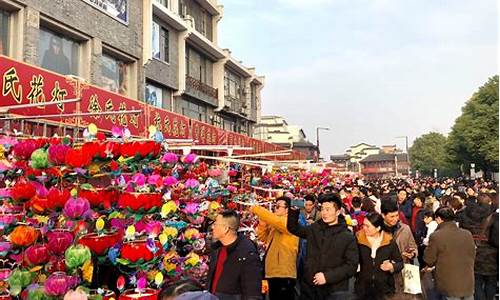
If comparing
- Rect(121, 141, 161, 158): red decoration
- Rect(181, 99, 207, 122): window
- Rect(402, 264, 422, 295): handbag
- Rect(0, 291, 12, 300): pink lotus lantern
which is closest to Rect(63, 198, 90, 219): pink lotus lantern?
Rect(121, 141, 161, 158): red decoration

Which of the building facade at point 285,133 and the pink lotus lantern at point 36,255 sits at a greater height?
the building facade at point 285,133

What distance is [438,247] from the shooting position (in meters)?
5.84

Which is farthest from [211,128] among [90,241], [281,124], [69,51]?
[281,124]

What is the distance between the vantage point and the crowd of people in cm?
441

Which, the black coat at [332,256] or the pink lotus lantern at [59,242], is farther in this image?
the black coat at [332,256]

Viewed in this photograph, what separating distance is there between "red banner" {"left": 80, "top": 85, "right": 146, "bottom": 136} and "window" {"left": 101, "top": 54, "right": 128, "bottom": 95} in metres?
5.66

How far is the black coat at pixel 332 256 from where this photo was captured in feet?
15.1

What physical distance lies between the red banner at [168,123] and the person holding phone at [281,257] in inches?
217

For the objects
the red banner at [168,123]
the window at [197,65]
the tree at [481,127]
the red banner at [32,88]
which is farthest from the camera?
the tree at [481,127]

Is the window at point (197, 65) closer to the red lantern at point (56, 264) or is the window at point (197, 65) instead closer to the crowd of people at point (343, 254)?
the crowd of people at point (343, 254)

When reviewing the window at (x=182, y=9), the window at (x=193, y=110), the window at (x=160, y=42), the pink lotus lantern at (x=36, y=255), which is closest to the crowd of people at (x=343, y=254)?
the pink lotus lantern at (x=36, y=255)

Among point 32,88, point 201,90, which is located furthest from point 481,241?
point 201,90

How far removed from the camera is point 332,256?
15.4ft

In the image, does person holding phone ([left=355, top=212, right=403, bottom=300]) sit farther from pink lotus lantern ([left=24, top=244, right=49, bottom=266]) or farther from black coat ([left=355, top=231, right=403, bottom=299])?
pink lotus lantern ([left=24, top=244, right=49, bottom=266])
